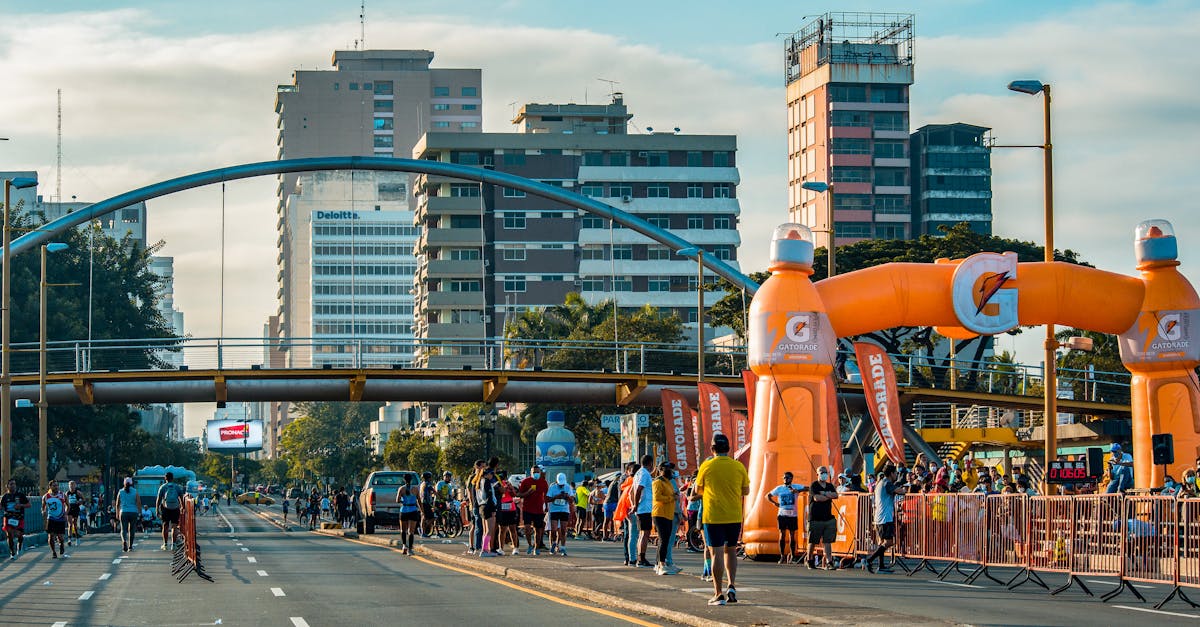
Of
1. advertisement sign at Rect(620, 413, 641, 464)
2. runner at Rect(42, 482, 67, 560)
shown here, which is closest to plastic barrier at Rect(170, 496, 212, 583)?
runner at Rect(42, 482, 67, 560)

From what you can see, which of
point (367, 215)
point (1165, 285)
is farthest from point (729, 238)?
point (1165, 285)

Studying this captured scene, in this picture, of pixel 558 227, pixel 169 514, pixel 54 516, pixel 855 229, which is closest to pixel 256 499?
pixel 558 227

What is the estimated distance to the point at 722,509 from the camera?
18.3 metres

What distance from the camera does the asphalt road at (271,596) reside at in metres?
17.9

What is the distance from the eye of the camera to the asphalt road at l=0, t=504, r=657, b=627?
58.9 ft

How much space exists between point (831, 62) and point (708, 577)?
11561 cm

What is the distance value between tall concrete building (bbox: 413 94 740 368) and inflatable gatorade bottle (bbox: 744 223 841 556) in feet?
317

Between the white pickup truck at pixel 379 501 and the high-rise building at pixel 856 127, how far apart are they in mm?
84890

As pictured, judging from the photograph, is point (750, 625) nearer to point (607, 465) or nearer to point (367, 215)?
point (607, 465)

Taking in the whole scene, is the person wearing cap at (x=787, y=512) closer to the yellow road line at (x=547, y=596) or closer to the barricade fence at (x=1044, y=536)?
the barricade fence at (x=1044, y=536)

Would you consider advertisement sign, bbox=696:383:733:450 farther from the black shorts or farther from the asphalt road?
the black shorts

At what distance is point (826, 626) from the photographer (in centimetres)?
1537

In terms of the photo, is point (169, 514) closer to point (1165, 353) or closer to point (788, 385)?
point (788, 385)

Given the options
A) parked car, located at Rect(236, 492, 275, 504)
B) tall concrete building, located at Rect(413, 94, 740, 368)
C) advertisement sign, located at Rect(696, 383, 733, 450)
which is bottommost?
parked car, located at Rect(236, 492, 275, 504)
